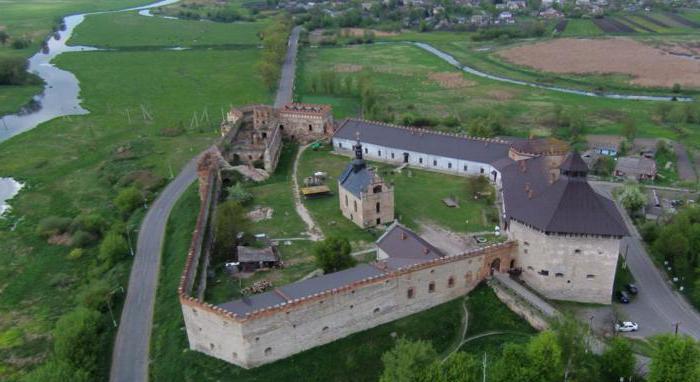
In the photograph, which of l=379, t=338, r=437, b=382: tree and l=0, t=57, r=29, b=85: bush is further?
l=0, t=57, r=29, b=85: bush

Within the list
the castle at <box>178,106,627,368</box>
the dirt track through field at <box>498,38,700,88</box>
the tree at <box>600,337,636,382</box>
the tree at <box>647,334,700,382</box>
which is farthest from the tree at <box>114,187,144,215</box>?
the dirt track through field at <box>498,38,700,88</box>

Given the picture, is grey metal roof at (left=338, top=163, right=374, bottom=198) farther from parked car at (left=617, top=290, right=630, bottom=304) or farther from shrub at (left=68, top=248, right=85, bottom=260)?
shrub at (left=68, top=248, right=85, bottom=260)

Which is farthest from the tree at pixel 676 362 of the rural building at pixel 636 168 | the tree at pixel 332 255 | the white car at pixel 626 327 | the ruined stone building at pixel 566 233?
the rural building at pixel 636 168

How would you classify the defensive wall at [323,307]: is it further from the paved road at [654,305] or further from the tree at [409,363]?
the paved road at [654,305]

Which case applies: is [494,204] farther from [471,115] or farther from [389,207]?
[471,115]

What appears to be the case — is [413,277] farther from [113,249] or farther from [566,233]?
[113,249]

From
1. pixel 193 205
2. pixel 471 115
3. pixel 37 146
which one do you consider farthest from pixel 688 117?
pixel 37 146

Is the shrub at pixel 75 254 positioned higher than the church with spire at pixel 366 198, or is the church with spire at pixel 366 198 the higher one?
the church with spire at pixel 366 198
